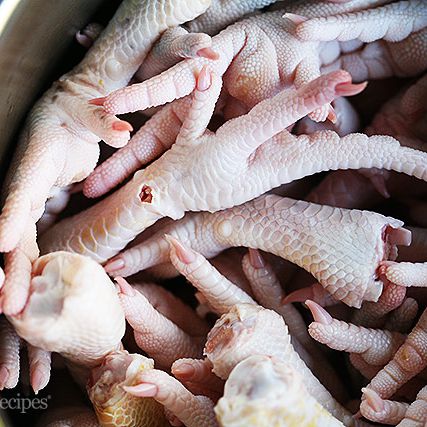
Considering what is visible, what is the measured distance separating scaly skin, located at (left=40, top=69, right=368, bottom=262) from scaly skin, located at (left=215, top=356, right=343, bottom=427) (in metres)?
0.19

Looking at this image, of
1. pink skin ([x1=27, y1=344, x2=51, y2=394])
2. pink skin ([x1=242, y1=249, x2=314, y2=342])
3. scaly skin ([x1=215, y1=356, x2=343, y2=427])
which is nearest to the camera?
scaly skin ([x1=215, y1=356, x2=343, y2=427])

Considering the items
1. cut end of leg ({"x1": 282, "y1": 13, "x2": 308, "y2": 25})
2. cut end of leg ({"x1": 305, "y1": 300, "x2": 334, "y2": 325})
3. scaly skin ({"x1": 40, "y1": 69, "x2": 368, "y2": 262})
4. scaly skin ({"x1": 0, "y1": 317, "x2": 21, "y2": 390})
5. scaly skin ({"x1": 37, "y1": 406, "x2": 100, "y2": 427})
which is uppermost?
cut end of leg ({"x1": 282, "y1": 13, "x2": 308, "y2": 25})

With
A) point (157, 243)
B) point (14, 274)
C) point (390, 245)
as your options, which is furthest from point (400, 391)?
point (14, 274)

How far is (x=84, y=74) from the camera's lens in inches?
28.8

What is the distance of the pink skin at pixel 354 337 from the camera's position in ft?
2.22

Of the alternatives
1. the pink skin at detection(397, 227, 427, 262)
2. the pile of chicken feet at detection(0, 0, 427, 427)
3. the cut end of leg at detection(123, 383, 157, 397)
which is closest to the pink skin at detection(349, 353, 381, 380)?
the pile of chicken feet at detection(0, 0, 427, 427)

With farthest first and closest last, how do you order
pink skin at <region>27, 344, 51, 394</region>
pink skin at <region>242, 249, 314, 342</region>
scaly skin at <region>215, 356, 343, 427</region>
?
pink skin at <region>242, 249, 314, 342</region> → pink skin at <region>27, 344, 51, 394</region> → scaly skin at <region>215, 356, 343, 427</region>

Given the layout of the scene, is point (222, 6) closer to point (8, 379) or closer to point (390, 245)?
point (390, 245)

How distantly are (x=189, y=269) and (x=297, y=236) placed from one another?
0.37ft

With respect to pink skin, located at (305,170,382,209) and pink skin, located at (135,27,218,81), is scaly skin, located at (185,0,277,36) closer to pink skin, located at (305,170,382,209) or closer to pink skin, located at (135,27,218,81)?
pink skin, located at (135,27,218,81)

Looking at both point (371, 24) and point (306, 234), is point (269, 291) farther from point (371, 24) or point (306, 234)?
point (371, 24)

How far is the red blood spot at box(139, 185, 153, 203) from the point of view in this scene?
2.30 ft

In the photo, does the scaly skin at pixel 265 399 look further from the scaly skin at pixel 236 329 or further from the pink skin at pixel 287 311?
the pink skin at pixel 287 311

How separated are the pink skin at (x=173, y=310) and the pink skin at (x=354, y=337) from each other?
0.48 feet
